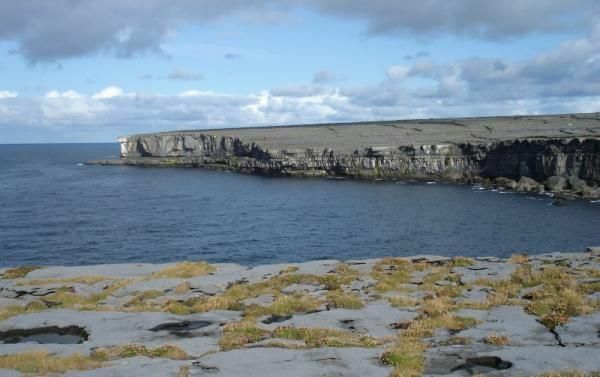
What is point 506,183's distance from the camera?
125000 mm

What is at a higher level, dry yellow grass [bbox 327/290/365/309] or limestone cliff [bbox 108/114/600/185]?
limestone cliff [bbox 108/114/600/185]

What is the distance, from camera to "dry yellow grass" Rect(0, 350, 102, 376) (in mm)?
17750

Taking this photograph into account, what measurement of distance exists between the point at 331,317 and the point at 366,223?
59.1 metres

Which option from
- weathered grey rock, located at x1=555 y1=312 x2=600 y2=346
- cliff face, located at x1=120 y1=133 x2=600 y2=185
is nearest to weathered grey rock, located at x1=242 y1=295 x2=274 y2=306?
weathered grey rock, located at x1=555 y1=312 x2=600 y2=346

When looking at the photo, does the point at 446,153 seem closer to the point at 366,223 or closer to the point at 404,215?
the point at 404,215

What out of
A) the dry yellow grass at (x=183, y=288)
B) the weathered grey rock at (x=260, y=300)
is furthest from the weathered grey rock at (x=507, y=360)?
the dry yellow grass at (x=183, y=288)

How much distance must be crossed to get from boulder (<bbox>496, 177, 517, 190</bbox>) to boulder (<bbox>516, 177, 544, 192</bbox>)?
1.09m

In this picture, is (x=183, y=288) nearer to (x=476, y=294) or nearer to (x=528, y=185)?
(x=476, y=294)

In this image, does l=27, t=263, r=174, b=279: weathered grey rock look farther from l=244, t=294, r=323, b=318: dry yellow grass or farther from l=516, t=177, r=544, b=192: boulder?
l=516, t=177, r=544, b=192: boulder

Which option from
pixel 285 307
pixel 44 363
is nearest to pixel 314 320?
pixel 285 307

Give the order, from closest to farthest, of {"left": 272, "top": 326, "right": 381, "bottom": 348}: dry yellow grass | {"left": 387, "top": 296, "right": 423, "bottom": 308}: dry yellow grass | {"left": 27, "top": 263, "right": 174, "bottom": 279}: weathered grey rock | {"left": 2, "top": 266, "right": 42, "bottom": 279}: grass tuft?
{"left": 272, "top": 326, "right": 381, "bottom": 348}: dry yellow grass → {"left": 387, "top": 296, "right": 423, "bottom": 308}: dry yellow grass → {"left": 27, "top": 263, "right": 174, "bottom": 279}: weathered grey rock → {"left": 2, "top": 266, "right": 42, "bottom": 279}: grass tuft

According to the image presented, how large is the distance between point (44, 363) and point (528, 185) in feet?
380

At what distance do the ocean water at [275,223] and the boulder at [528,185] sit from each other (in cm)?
753

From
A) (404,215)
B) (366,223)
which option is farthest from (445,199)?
(366,223)
